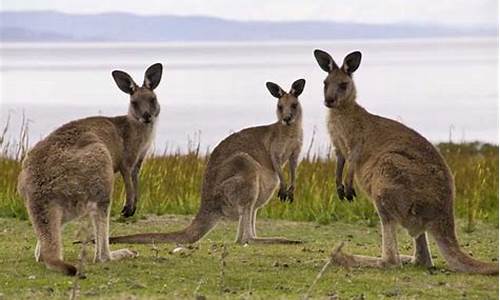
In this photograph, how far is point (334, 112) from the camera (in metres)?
8.16

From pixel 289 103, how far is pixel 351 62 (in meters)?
0.96

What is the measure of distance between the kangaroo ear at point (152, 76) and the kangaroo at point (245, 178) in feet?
2.33

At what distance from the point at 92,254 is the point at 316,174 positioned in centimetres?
437

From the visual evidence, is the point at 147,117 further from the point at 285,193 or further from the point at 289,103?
the point at 289,103

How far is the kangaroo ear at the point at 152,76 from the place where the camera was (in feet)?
26.8

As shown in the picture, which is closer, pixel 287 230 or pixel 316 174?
pixel 287 230

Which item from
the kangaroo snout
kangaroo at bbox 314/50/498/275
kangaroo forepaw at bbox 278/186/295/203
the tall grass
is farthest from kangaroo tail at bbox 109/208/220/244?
the tall grass

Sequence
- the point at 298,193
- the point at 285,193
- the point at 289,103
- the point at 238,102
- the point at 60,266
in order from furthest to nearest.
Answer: the point at 238,102 < the point at 298,193 < the point at 289,103 < the point at 285,193 < the point at 60,266

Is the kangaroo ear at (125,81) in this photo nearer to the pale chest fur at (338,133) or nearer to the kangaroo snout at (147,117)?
the kangaroo snout at (147,117)

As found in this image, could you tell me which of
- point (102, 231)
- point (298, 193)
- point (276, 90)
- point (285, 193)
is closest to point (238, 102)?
point (298, 193)

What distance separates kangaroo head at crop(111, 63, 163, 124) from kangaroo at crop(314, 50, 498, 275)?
4.24ft

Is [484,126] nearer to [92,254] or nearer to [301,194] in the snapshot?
[301,194]

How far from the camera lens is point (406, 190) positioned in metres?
7.14

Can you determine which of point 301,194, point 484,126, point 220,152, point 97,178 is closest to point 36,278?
point 97,178
